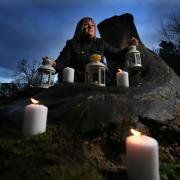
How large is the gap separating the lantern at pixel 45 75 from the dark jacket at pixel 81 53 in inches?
28.3

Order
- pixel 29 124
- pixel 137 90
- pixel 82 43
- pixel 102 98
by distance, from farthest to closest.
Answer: pixel 82 43 < pixel 137 90 < pixel 102 98 < pixel 29 124

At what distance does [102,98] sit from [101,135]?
1.41 ft

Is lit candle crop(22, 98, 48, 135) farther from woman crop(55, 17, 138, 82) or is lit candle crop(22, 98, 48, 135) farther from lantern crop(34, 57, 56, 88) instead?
woman crop(55, 17, 138, 82)

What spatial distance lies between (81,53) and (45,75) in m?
1.00

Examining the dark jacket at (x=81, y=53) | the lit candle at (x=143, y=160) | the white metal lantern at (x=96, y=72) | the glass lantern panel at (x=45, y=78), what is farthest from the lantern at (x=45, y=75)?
the lit candle at (x=143, y=160)

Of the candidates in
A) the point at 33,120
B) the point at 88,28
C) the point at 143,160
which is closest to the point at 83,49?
the point at 88,28

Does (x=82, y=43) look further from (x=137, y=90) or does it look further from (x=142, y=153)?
(x=142, y=153)

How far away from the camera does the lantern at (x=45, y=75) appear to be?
11.1ft

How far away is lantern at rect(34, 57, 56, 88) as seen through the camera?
3371 mm

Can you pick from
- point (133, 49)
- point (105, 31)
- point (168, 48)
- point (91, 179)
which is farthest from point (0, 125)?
point (168, 48)

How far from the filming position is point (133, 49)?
364cm

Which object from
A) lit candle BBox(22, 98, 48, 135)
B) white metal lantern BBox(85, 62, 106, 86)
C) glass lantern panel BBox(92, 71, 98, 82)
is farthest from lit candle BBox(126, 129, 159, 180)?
glass lantern panel BBox(92, 71, 98, 82)

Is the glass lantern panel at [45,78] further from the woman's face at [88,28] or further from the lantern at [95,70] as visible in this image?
the woman's face at [88,28]

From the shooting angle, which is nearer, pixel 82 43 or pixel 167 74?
pixel 167 74
